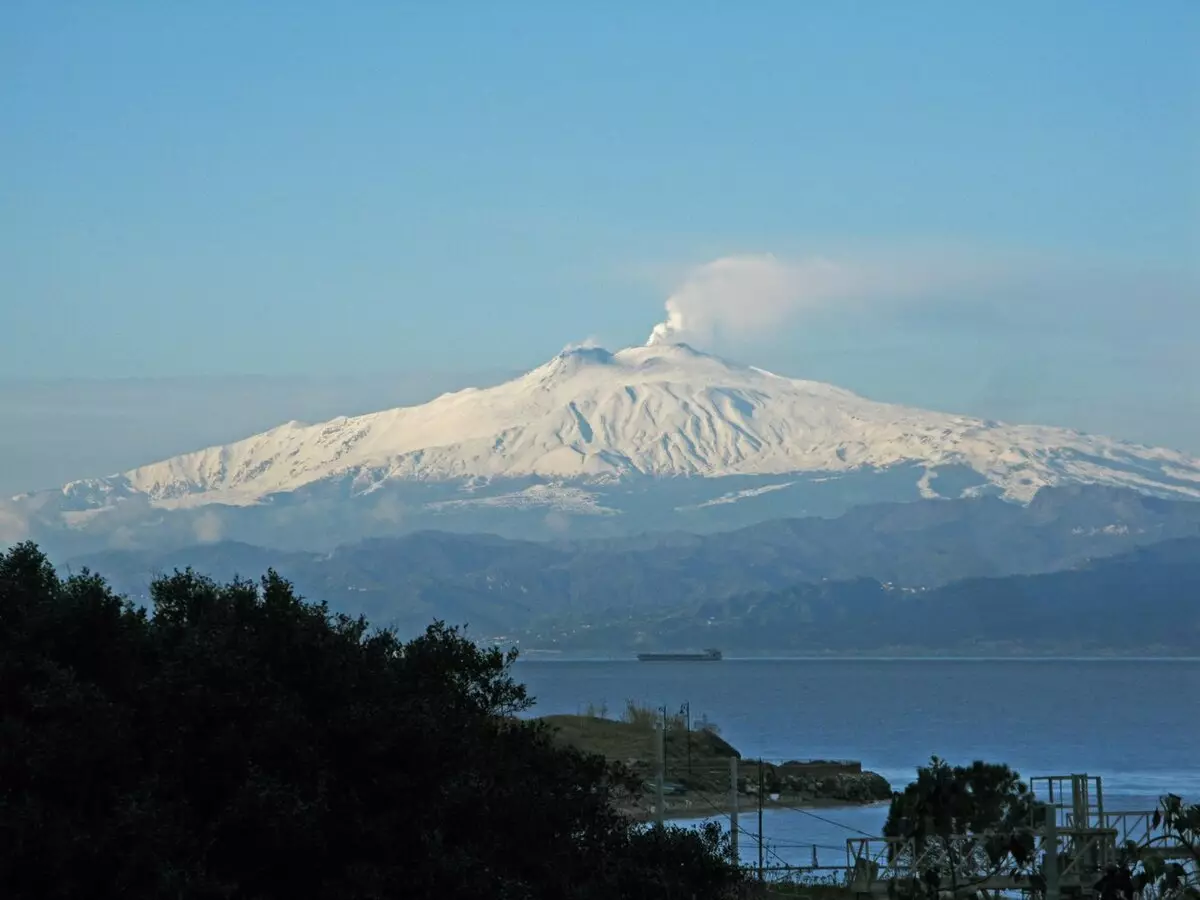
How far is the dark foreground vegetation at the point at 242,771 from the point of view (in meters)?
22.9

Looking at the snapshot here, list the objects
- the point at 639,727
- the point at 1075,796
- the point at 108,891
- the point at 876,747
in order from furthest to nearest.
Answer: the point at 876,747
the point at 639,727
the point at 1075,796
the point at 108,891

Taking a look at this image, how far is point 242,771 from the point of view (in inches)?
982

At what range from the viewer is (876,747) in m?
158

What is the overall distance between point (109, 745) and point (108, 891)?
202 cm

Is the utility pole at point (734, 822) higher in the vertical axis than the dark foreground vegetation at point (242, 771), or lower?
lower

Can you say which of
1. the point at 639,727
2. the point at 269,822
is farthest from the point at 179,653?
the point at 639,727

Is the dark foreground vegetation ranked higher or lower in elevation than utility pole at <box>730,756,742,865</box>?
higher

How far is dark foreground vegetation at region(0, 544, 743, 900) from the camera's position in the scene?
22891mm

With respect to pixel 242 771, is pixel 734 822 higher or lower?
lower

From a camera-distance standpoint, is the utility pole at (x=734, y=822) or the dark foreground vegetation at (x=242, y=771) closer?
the dark foreground vegetation at (x=242, y=771)

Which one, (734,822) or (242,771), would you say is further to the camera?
(734,822)

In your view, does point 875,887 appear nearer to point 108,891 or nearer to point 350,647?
point 350,647

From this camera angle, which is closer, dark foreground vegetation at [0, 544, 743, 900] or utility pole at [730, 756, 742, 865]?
dark foreground vegetation at [0, 544, 743, 900]

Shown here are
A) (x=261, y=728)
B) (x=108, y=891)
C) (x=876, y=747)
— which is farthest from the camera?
(x=876, y=747)
